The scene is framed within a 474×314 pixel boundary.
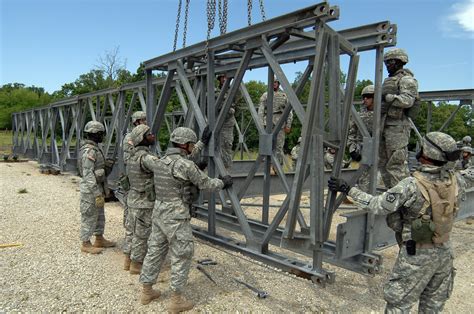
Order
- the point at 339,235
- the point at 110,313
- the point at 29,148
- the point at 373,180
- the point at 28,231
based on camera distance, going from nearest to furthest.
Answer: the point at 339,235 < the point at 110,313 < the point at 373,180 < the point at 28,231 < the point at 29,148

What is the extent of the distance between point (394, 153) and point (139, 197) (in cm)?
312

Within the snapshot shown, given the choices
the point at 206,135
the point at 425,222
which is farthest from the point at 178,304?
the point at 425,222

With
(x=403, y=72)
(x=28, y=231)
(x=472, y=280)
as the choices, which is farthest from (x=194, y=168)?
(x=28, y=231)

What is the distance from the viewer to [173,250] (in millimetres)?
3975

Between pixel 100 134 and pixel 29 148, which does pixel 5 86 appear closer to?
pixel 29 148

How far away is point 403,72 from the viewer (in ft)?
15.1

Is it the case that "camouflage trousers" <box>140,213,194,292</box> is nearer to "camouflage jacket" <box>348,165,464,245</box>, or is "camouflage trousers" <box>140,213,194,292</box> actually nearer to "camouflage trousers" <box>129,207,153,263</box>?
"camouflage trousers" <box>129,207,153,263</box>

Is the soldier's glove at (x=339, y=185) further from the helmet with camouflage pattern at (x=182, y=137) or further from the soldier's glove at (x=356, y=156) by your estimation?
the helmet with camouflage pattern at (x=182, y=137)

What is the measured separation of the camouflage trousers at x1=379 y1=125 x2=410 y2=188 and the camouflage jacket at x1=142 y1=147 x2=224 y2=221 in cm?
215

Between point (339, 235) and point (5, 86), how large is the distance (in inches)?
3150

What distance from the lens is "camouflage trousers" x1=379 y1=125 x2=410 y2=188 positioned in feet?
15.3

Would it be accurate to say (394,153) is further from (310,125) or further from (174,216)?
(174,216)

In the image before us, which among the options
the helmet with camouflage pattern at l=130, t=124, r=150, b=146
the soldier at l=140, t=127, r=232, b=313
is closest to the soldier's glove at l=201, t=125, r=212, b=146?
the soldier at l=140, t=127, r=232, b=313

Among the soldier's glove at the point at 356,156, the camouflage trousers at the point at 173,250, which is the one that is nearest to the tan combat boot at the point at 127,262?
the camouflage trousers at the point at 173,250
